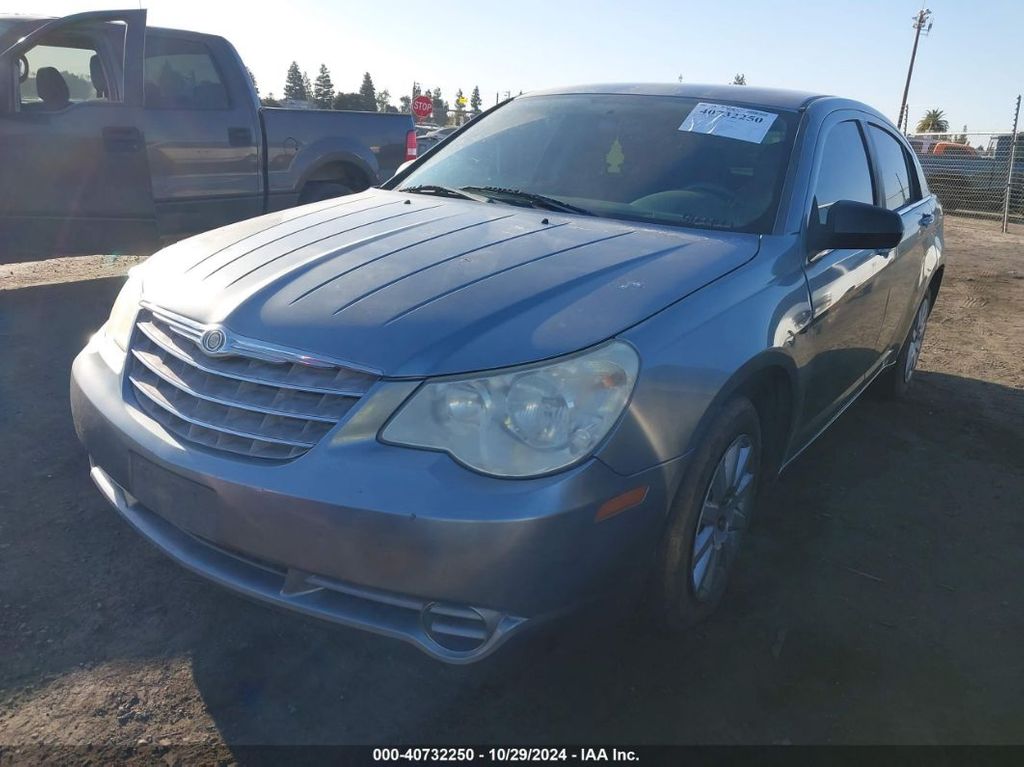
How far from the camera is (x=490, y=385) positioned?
194 cm

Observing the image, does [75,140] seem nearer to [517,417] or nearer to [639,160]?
[639,160]

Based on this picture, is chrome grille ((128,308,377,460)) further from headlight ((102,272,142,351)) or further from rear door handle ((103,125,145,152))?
rear door handle ((103,125,145,152))

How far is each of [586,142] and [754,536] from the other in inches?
69.3

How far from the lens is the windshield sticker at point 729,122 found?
3195 millimetres

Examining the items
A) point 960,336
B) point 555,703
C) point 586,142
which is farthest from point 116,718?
point 960,336

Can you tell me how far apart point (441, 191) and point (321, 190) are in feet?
12.9

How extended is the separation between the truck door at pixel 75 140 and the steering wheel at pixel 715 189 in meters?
4.42

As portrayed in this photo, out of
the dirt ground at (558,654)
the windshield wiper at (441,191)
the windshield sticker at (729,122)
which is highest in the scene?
the windshield sticker at (729,122)

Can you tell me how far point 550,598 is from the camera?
190 centimetres

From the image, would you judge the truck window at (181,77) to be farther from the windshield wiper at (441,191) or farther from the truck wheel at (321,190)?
the windshield wiper at (441,191)

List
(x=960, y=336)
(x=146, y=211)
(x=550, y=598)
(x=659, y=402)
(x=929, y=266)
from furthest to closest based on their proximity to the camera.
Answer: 1. (x=960, y=336)
2. (x=146, y=211)
3. (x=929, y=266)
4. (x=659, y=402)
5. (x=550, y=598)

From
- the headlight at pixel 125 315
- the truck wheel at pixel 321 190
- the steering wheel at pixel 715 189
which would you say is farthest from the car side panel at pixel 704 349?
the truck wheel at pixel 321 190

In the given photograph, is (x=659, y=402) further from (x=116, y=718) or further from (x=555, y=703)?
(x=116, y=718)

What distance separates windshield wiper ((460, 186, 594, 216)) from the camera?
3092mm
